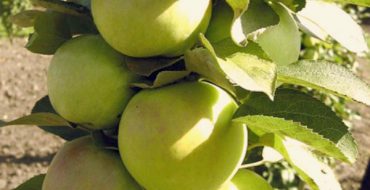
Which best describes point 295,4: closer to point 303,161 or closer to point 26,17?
point 303,161

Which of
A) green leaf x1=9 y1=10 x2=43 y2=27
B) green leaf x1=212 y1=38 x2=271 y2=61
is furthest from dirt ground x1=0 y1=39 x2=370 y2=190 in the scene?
green leaf x1=212 y1=38 x2=271 y2=61

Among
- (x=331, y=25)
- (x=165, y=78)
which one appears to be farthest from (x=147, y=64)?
(x=331, y=25)

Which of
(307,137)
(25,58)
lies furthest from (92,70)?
(25,58)

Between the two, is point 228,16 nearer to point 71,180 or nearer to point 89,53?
point 89,53

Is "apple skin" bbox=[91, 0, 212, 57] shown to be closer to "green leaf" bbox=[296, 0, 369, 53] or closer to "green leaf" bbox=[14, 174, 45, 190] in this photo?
"green leaf" bbox=[296, 0, 369, 53]

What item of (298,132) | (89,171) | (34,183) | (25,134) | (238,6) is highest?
(238,6)

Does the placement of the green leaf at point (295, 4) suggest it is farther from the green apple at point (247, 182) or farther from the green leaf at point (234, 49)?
the green apple at point (247, 182)

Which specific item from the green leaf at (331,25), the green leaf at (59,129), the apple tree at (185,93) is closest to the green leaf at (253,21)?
the apple tree at (185,93)
